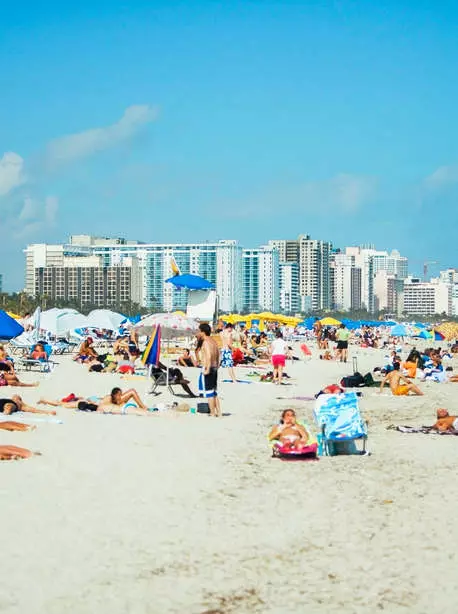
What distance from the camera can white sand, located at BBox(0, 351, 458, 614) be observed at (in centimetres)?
473

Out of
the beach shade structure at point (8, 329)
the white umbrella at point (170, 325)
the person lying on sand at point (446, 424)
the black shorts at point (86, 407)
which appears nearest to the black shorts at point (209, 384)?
the black shorts at point (86, 407)

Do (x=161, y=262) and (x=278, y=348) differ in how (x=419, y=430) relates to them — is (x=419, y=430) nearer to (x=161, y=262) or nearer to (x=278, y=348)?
(x=278, y=348)

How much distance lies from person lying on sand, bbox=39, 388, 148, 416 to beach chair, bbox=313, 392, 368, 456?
351 centimetres

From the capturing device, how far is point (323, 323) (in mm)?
64188

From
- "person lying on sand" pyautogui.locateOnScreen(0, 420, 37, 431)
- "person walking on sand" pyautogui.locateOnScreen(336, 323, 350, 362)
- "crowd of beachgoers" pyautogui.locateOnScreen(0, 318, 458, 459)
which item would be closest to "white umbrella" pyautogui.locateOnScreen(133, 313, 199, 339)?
"crowd of beachgoers" pyautogui.locateOnScreen(0, 318, 458, 459)

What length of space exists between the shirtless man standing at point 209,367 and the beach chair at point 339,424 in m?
3.14

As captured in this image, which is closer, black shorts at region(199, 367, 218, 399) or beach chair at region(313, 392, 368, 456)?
beach chair at region(313, 392, 368, 456)

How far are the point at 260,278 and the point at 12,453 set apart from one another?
180 m

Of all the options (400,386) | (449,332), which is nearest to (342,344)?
(400,386)

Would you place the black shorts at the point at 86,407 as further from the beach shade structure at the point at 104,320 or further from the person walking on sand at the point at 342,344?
the person walking on sand at the point at 342,344

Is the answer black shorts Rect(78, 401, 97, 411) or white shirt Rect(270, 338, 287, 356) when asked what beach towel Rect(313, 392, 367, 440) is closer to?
black shorts Rect(78, 401, 97, 411)

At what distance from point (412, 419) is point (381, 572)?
29.2 ft

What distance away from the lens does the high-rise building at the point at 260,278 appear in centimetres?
18650

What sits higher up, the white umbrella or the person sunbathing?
the white umbrella
